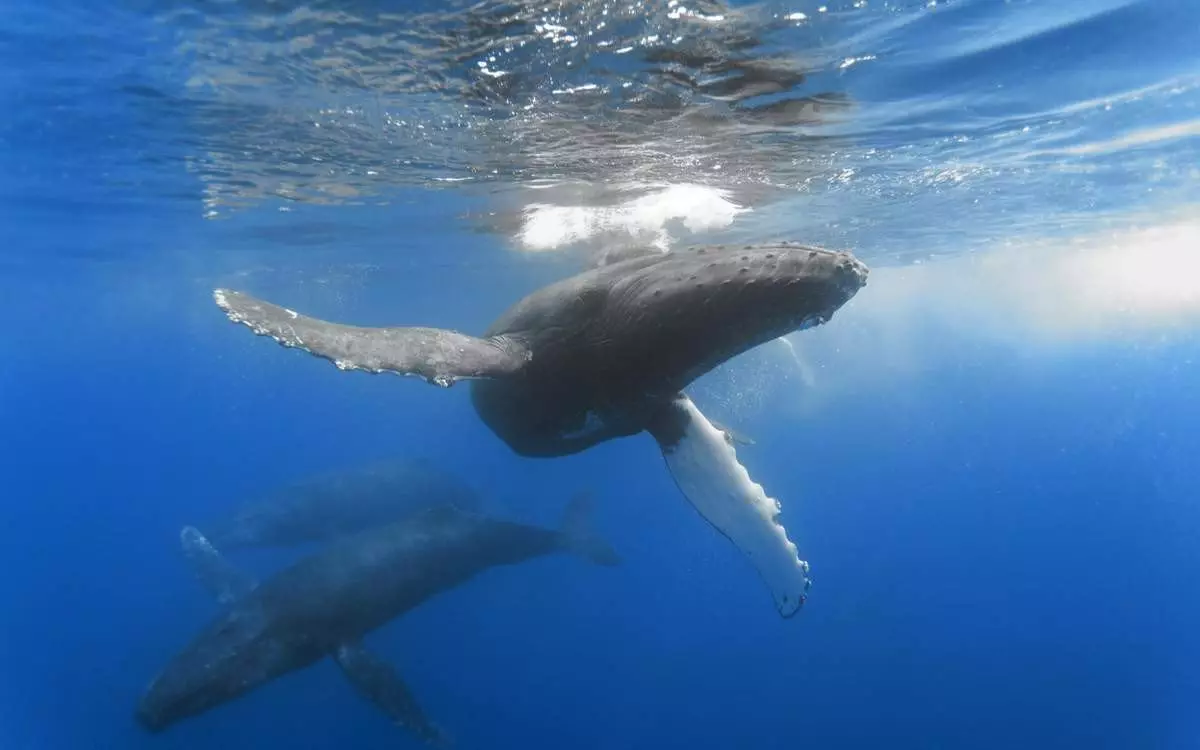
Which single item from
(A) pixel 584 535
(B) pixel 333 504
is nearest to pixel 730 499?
(A) pixel 584 535

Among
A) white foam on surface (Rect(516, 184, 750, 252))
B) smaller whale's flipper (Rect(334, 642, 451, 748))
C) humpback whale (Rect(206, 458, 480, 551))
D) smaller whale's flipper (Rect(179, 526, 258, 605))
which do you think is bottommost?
humpback whale (Rect(206, 458, 480, 551))

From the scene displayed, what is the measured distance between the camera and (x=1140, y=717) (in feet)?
58.8

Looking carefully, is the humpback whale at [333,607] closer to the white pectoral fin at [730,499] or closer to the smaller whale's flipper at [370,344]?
the white pectoral fin at [730,499]

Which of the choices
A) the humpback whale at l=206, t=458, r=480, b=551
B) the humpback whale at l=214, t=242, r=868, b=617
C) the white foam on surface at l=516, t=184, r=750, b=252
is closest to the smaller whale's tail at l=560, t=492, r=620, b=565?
the humpback whale at l=206, t=458, r=480, b=551

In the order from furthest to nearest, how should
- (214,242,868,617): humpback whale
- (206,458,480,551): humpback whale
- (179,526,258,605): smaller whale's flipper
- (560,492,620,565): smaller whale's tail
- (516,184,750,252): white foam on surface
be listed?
(206,458,480,551): humpback whale, (516,184,750,252): white foam on surface, (560,492,620,565): smaller whale's tail, (179,526,258,605): smaller whale's flipper, (214,242,868,617): humpback whale

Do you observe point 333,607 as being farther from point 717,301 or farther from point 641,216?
point 641,216

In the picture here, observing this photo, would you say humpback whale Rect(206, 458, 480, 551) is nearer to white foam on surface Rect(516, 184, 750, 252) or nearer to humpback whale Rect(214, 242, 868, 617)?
white foam on surface Rect(516, 184, 750, 252)

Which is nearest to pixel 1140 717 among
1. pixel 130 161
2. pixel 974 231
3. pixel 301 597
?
pixel 974 231

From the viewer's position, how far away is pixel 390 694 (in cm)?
1160

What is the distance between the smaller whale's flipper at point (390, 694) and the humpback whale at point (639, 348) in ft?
20.9

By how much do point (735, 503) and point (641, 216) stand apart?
14.5 meters

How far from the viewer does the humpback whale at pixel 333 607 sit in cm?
1106

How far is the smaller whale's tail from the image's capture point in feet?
57.8

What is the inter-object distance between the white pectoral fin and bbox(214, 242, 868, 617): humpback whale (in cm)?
1
